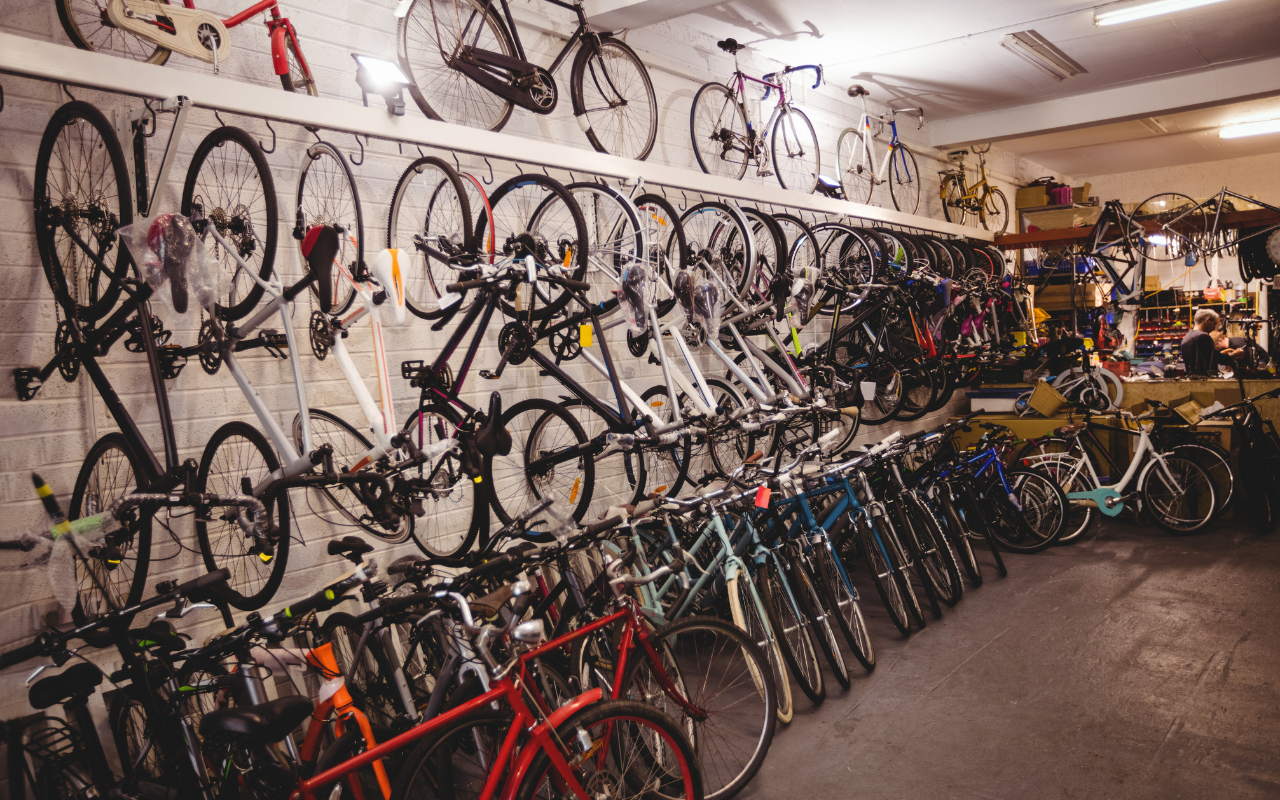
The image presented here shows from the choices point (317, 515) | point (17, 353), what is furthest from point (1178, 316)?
point (17, 353)

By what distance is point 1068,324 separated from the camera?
30.7ft

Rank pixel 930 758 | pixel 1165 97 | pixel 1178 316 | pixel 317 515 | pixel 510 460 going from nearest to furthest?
pixel 930 758
pixel 317 515
pixel 510 460
pixel 1165 97
pixel 1178 316

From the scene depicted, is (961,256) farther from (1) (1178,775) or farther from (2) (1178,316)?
(2) (1178,316)

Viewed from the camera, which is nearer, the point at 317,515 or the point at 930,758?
the point at 930,758

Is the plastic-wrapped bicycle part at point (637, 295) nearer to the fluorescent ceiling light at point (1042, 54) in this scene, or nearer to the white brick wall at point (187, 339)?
the white brick wall at point (187, 339)

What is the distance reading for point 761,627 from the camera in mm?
3445

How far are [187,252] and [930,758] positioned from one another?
128 inches

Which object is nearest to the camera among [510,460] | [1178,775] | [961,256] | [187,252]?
[187,252]

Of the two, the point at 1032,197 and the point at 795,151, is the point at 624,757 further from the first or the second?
the point at 1032,197

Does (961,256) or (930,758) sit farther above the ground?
(961,256)

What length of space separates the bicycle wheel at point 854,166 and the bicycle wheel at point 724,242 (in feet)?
7.42

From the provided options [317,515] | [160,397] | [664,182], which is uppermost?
[664,182]

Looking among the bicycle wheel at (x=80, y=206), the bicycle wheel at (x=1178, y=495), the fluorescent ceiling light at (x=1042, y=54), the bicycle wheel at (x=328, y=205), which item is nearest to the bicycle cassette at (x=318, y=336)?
the bicycle wheel at (x=328, y=205)

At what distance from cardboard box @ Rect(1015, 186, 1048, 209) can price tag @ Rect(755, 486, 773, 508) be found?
8.68 m
